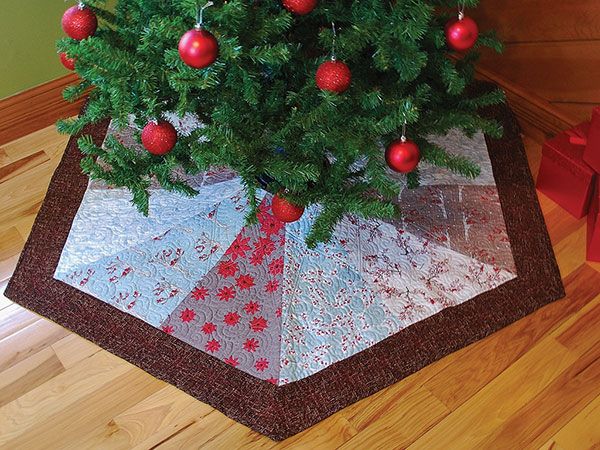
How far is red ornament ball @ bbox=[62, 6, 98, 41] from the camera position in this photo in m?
1.33

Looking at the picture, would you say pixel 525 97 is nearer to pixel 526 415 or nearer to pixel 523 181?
pixel 523 181

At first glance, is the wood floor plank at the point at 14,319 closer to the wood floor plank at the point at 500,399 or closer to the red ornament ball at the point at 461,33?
the wood floor plank at the point at 500,399

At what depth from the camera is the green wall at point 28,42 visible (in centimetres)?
183

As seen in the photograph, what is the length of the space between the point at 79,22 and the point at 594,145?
1083 mm

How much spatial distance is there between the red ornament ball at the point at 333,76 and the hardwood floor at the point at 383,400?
59 centimetres

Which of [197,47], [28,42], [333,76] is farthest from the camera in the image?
[28,42]

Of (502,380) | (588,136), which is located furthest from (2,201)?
(588,136)

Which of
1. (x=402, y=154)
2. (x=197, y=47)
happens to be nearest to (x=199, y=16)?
(x=197, y=47)

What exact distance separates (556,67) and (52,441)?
56.5 inches

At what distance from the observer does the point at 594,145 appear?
1.55m

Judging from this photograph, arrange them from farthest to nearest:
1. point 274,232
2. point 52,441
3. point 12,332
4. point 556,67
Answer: point 556,67
point 274,232
point 12,332
point 52,441

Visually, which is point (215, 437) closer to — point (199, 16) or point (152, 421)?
point (152, 421)

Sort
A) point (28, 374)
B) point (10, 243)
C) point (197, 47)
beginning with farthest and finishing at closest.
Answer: point (10, 243) < point (28, 374) < point (197, 47)

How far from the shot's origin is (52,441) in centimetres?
134
